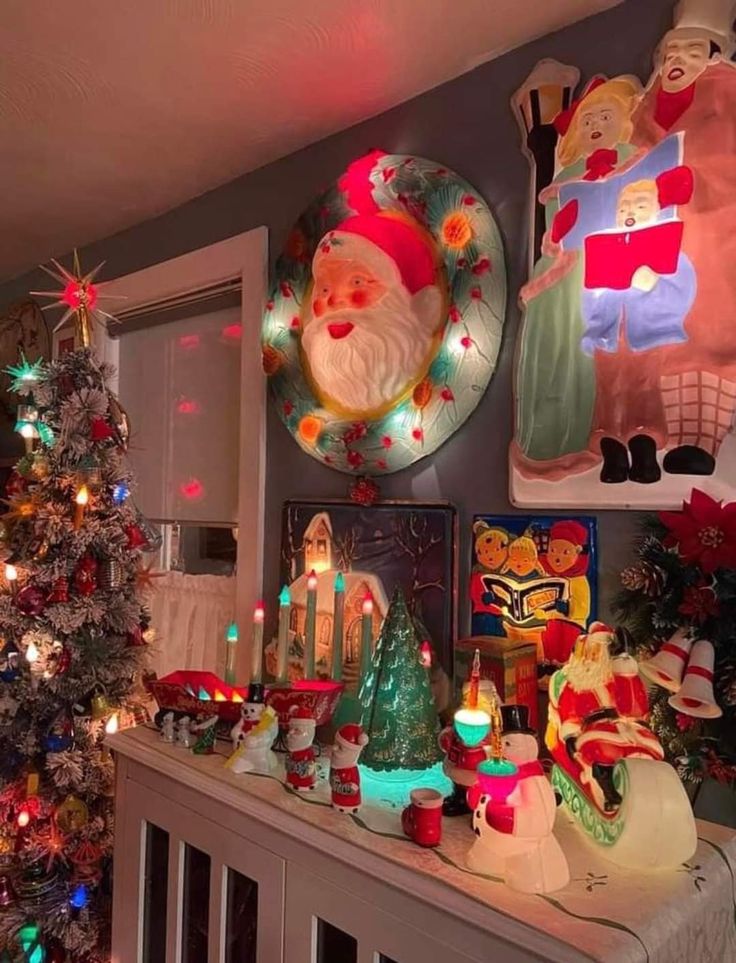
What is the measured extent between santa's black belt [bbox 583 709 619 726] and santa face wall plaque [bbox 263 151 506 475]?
0.65 metres

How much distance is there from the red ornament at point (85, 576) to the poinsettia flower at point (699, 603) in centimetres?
130

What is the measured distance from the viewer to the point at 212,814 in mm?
1355

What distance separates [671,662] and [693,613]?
0.08 meters

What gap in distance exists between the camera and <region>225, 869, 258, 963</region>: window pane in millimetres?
1277

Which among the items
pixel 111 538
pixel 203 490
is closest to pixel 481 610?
pixel 111 538

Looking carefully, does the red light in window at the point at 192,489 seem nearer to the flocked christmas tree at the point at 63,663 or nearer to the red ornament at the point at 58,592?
the flocked christmas tree at the point at 63,663

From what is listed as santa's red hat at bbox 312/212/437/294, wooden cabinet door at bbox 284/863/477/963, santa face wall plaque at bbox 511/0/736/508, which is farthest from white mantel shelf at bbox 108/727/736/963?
santa's red hat at bbox 312/212/437/294

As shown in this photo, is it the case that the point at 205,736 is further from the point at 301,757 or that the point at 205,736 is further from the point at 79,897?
the point at 79,897

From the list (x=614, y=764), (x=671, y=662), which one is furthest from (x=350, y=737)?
(x=671, y=662)

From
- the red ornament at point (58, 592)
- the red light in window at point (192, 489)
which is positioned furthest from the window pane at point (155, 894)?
the red light in window at point (192, 489)

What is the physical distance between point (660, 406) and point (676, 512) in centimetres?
18

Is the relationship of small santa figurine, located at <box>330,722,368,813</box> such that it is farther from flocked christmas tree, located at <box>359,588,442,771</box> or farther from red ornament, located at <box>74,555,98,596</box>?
red ornament, located at <box>74,555,98,596</box>

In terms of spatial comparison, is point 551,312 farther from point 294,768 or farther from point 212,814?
point 212,814

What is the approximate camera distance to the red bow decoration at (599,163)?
1347 mm
